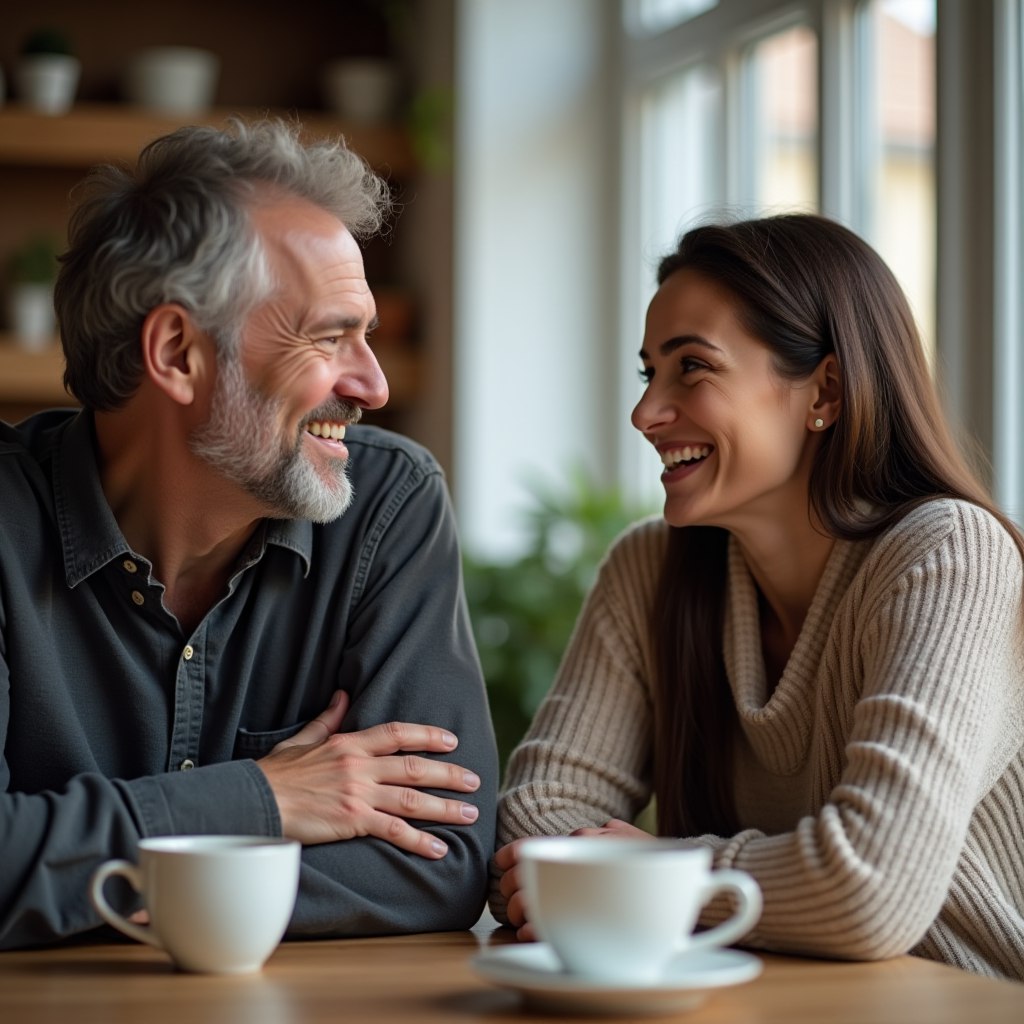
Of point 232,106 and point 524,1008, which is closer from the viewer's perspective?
point 524,1008

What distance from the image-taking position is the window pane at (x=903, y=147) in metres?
2.89

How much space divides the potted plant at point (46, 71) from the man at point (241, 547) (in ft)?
8.66

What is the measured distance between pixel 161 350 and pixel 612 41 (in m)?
2.79

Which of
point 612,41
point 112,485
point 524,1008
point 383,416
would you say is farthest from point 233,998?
point 383,416

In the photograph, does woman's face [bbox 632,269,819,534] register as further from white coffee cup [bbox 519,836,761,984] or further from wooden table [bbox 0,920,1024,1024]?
white coffee cup [bbox 519,836,761,984]

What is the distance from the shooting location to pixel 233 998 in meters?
1.16

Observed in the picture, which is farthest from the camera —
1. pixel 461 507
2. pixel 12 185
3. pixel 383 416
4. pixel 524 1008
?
pixel 383 416

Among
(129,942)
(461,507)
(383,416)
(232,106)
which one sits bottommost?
(129,942)

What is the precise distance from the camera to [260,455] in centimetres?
172

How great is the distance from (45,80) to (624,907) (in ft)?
12.4

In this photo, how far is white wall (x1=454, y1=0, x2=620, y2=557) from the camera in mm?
4184

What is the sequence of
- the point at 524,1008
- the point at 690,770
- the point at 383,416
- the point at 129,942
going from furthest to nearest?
the point at 383,416 < the point at 690,770 < the point at 129,942 < the point at 524,1008

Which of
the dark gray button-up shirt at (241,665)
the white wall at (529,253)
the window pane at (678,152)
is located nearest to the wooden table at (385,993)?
the dark gray button-up shirt at (241,665)

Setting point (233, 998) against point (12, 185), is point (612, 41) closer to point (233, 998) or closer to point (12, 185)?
point (12, 185)
